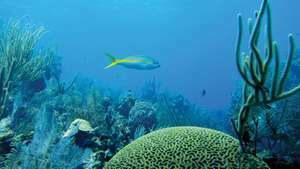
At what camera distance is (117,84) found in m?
69.1

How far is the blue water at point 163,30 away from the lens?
50.2 metres

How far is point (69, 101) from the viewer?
933 centimetres

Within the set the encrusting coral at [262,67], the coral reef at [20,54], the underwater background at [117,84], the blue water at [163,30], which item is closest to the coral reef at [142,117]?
the underwater background at [117,84]

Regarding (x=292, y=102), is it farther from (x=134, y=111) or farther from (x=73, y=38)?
(x=73, y=38)

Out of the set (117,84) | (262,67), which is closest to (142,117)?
(262,67)

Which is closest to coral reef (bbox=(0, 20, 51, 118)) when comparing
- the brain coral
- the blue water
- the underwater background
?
the underwater background

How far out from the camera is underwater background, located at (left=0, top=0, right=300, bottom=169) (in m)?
4.96

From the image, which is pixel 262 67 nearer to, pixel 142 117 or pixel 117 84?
pixel 142 117

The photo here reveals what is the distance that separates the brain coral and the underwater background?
281 millimetres

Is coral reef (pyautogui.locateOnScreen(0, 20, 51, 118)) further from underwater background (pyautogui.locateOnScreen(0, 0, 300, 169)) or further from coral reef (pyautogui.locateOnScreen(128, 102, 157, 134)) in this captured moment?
coral reef (pyautogui.locateOnScreen(128, 102, 157, 134))

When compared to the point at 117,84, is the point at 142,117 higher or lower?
higher

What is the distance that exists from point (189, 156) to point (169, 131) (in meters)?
0.63

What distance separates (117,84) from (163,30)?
61.6ft

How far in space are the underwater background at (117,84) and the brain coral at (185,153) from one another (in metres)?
0.28
